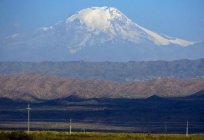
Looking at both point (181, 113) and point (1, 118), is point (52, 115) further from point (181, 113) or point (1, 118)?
point (181, 113)

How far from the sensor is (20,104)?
148 metres

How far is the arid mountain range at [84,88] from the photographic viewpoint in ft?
568

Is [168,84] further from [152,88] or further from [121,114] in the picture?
[121,114]

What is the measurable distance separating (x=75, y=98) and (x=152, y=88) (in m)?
25.7

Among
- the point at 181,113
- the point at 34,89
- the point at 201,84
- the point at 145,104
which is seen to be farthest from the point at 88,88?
the point at 181,113

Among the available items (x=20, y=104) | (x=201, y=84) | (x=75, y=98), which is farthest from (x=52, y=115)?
(x=201, y=84)

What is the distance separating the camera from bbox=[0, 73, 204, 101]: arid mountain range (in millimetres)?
173125

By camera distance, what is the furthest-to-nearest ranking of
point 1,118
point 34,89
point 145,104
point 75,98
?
point 34,89 → point 75,98 → point 145,104 → point 1,118

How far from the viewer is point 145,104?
14325 cm

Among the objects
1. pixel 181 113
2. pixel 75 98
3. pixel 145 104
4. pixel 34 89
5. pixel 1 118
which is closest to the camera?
pixel 1 118

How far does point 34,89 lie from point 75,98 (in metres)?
18.4

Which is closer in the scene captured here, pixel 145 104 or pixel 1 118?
pixel 1 118

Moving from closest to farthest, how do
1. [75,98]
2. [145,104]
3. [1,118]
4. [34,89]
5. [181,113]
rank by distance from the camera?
[1,118], [181,113], [145,104], [75,98], [34,89]

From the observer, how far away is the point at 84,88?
585 ft
